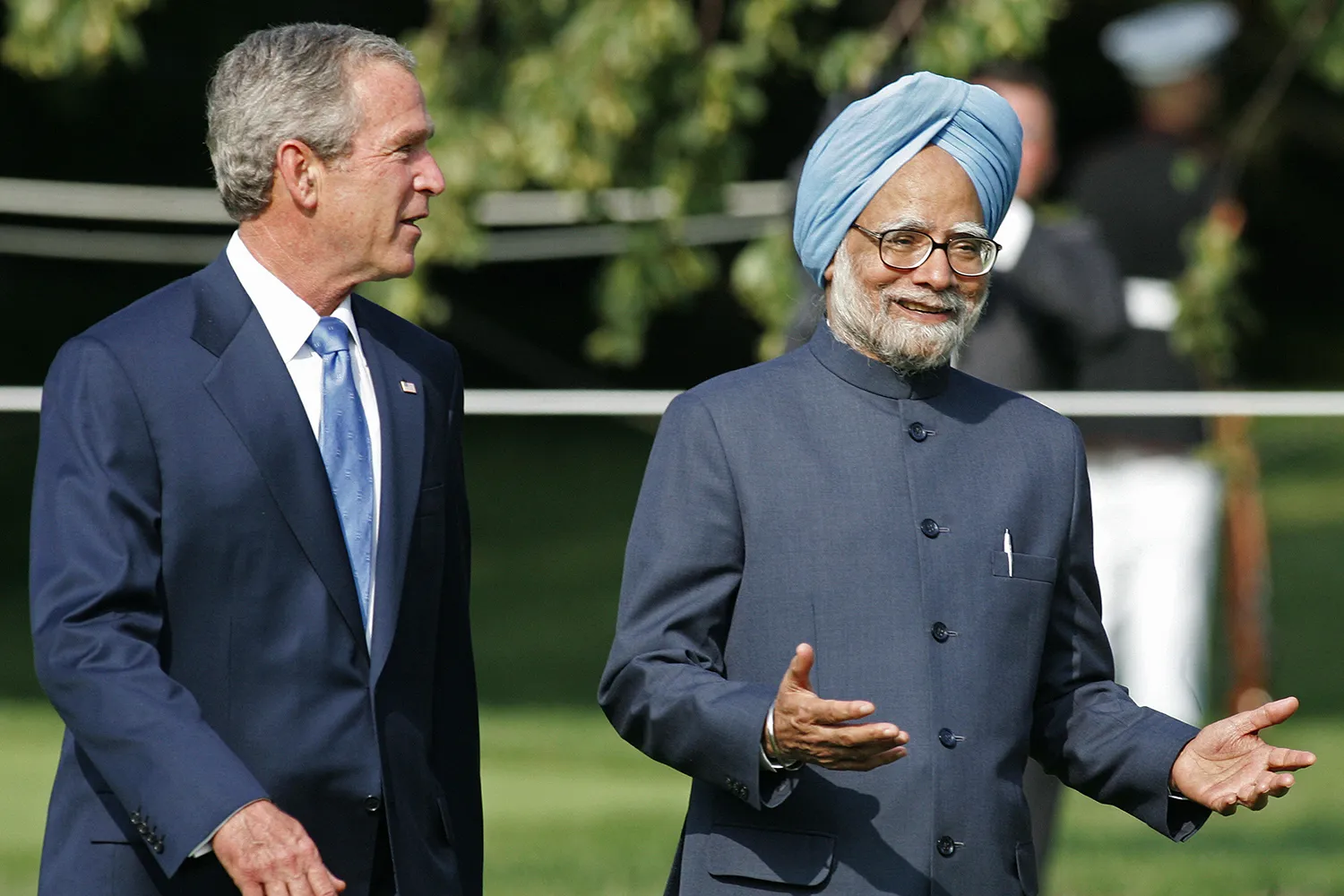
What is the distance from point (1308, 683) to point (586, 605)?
4.67 m

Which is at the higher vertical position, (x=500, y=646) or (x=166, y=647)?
(x=166, y=647)

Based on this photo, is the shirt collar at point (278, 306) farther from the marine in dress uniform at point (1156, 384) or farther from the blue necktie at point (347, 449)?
the marine in dress uniform at point (1156, 384)

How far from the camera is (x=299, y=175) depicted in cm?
351

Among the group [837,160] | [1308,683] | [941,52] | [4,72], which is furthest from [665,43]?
[4,72]

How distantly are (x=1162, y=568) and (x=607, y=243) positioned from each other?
8.28 meters

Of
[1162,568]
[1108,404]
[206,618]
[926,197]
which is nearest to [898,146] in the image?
[926,197]

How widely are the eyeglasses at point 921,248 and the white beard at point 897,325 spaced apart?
0.13 feet

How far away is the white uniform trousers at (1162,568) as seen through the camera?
7.59 meters

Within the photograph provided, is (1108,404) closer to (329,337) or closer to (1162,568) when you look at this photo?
(1162,568)

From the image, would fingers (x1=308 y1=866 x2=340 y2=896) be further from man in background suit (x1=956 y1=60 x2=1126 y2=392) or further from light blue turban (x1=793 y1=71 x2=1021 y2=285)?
man in background suit (x1=956 y1=60 x2=1126 y2=392)

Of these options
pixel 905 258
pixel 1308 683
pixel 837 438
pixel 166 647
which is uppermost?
pixel 905 258

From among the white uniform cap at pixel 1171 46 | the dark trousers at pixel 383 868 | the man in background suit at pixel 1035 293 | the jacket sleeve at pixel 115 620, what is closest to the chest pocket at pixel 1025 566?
the dark trousers at pixel 383 868

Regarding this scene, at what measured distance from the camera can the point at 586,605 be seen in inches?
578

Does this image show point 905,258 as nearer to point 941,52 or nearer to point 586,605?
point 941,52
